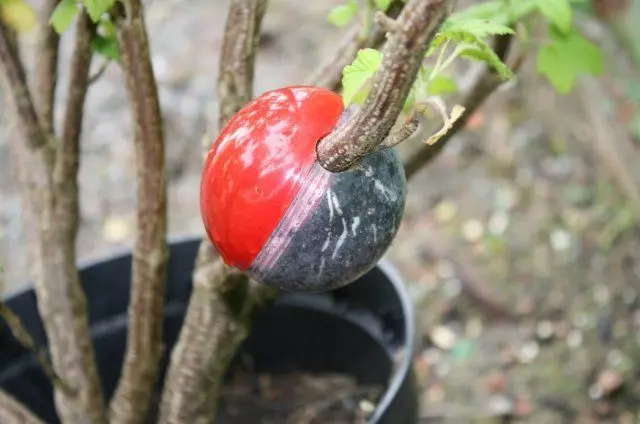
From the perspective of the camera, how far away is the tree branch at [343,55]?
0.96 metres

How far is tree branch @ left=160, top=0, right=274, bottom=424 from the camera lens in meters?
0.93

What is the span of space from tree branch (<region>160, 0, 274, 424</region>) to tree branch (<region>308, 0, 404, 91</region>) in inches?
3.8

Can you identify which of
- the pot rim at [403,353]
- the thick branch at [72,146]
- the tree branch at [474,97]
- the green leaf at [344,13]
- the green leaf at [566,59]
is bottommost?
the pot rim at [403,353]

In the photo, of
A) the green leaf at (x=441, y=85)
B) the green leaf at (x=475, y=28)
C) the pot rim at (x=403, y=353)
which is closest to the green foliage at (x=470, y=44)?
the green leaf at (x=475, y=28)

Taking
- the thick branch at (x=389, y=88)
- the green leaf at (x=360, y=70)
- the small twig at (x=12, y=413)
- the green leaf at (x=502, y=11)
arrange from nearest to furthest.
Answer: the thick branch at (x=389, y=88) < the green leaf at (x=360, y=70) < the green leaf at (x=502, y=11) < the small twig at (x=12, y=413)

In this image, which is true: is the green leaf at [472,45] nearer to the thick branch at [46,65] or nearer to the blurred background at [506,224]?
the thick branch at [46,65]

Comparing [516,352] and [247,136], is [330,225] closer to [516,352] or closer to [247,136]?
[247,136]

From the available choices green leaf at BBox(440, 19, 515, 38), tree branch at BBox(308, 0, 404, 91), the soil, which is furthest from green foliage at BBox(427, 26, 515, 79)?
the soil

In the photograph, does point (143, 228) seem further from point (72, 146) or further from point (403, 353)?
point (403, 353)

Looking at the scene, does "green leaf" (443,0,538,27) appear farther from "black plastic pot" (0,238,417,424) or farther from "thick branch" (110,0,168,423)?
"black plastic pot" (0,238,417,424)

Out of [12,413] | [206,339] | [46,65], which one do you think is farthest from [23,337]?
[46,65]

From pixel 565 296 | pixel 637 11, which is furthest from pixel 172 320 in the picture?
pixel 637 11

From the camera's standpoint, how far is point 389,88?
562 mm

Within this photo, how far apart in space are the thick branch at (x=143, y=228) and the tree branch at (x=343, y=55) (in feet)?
0.68
